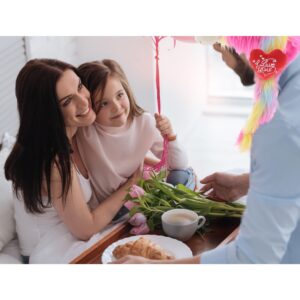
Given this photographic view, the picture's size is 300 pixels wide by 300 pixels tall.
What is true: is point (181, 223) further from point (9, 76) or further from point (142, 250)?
point (9, 76)

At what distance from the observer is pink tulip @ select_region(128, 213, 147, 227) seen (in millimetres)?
1105

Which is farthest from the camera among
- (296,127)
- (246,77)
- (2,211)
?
(2,211)

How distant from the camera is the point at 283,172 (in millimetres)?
907

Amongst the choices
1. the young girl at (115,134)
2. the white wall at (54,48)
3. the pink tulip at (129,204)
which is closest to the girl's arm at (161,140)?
the young girl at (115,134)

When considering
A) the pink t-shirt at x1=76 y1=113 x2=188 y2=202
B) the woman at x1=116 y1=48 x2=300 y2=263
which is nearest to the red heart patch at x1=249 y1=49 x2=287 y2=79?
the woman at x1=116 y1=48 x2=300 y2=263

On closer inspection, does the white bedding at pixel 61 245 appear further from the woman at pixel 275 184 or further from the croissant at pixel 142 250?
the woman at pixel 275 184

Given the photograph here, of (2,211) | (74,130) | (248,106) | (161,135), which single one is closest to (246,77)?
(248,106)

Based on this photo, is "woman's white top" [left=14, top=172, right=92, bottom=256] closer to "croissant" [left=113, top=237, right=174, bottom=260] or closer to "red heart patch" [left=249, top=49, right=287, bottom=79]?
"croissant" [left=113, top=237, right=174, bottom=260]

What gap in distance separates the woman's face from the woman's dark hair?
0.01 meters

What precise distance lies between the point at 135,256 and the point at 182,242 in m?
0.10

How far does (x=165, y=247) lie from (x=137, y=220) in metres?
0.08

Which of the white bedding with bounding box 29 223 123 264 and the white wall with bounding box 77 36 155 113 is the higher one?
the white wall with bounding box 77 36 155 113

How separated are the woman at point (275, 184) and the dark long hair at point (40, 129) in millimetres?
361
